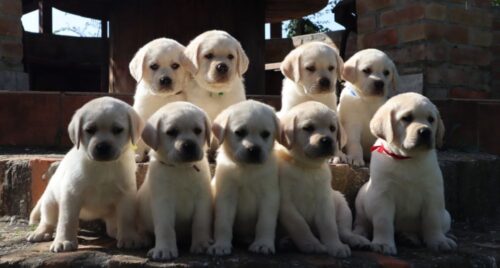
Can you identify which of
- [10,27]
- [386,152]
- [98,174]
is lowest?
[98,174]

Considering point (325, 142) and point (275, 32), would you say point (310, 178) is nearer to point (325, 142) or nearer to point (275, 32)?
point (325, 142)

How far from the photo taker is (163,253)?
301 cm

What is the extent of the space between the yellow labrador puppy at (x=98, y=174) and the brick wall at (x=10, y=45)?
81.0 inches

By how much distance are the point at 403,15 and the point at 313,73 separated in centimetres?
159

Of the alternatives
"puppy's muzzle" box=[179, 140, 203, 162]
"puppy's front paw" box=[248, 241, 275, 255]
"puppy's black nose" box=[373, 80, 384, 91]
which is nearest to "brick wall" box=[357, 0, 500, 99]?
"puppy's black nose" box=[373, 80, 384, 91]

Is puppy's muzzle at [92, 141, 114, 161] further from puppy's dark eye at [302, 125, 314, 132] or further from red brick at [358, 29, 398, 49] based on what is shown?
red brick at [358, 29, 398, 49]

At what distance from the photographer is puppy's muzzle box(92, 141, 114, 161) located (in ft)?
10.3

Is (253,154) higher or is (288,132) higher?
(288,132)

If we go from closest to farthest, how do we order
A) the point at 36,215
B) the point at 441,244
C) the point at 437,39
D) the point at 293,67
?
1. the point at 441,244
2. the point at 36,215
3. the point at 293,67
4. the point at 437,39

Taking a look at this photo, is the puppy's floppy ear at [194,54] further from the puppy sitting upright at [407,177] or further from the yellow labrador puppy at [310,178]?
the puppy sitting upright at [407,177]

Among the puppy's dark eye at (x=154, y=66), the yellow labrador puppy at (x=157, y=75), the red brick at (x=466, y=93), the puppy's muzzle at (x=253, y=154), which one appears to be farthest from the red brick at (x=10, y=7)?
the red brick at (x=466, y=93)

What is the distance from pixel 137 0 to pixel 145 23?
9.8 inches

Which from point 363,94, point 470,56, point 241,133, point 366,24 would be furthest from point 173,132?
point 470,56

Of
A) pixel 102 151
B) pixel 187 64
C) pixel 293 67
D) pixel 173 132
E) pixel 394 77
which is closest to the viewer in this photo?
pixel 102 151
